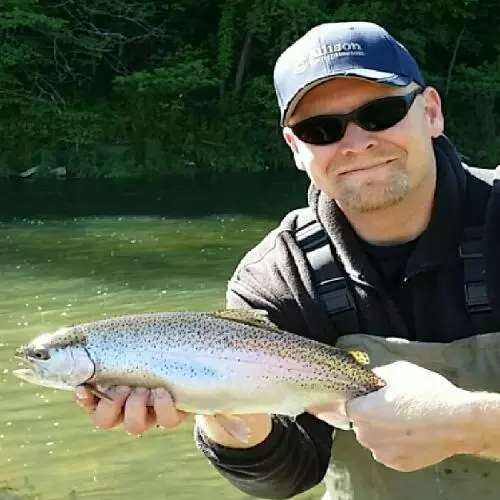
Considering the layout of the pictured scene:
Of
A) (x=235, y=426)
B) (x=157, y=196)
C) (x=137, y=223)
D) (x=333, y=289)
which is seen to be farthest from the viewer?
(x=157, y=196)

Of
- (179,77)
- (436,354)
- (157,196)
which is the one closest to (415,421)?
(436,354)

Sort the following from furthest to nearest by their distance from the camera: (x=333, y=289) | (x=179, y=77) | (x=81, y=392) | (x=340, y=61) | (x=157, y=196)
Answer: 1. (x=179, y=77)
2. (x=157, y=196)
3. (x=333, y=289)
4. (x=340, y=61)
5. (x=81, y=392)

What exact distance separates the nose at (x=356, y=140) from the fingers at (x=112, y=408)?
0.86 m

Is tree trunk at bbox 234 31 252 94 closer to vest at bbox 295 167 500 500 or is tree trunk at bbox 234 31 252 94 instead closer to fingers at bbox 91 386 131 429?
vest at bbox 295 167 500 500

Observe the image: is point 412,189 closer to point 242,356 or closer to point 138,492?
point 242,356

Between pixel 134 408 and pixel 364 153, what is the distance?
90 centimetres

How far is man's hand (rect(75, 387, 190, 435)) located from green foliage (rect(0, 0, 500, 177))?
66.5ft

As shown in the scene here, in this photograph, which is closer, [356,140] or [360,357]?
[360,357]

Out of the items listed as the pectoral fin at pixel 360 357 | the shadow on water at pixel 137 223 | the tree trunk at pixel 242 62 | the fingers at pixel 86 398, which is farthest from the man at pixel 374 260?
the tree trunk at pixel 242 62

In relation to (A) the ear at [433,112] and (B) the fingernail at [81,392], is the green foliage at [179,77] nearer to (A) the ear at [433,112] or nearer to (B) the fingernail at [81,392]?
(A) the ear at [433,112]

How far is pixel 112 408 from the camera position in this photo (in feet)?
8.64

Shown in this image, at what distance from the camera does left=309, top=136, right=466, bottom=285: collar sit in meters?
2.88

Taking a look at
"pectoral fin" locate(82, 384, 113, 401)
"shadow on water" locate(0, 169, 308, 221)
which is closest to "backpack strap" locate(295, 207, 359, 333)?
"pectoral fin" locate(82, 384, 113, 401)

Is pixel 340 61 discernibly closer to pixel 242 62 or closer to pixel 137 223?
pixel 137 223
